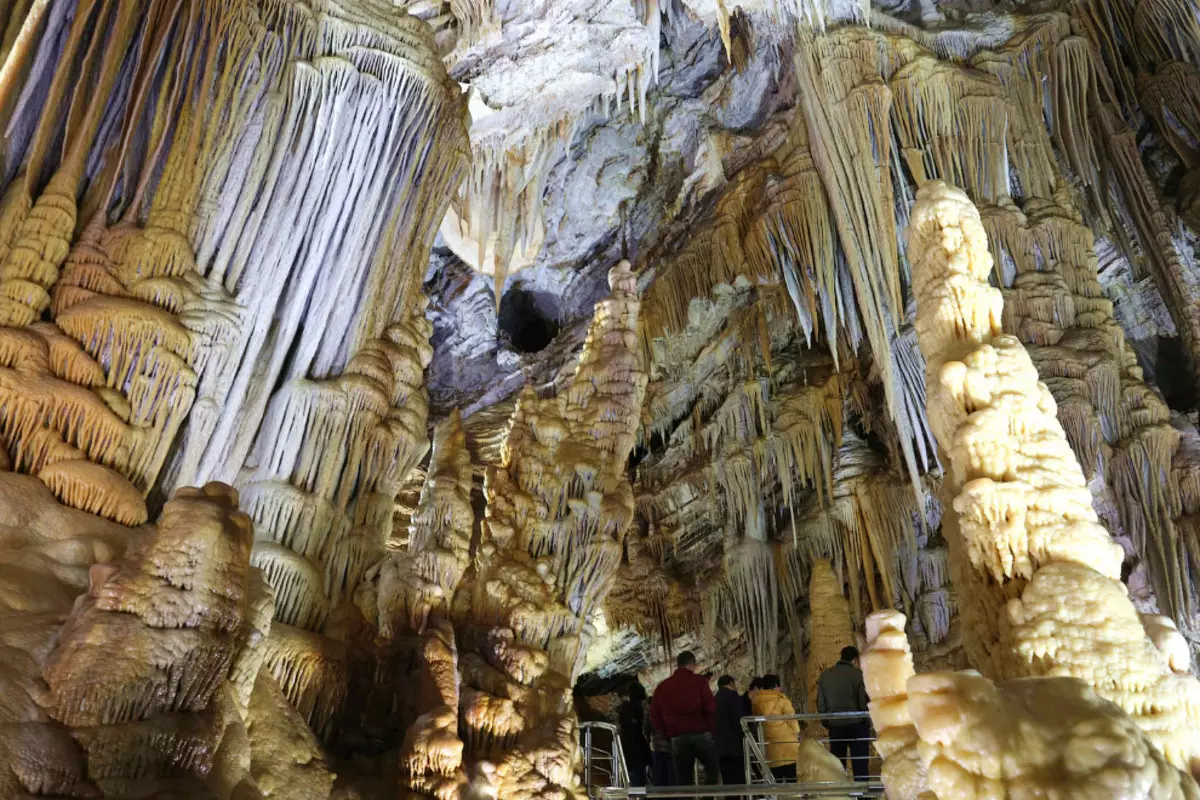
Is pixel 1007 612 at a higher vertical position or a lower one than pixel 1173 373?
lower

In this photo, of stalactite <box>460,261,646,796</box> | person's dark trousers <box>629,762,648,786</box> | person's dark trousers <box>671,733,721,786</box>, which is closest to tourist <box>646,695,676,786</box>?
person's dark trousers <box>671,733,721,786</box>

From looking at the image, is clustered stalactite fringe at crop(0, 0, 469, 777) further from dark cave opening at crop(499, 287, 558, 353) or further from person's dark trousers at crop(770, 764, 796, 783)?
dark cave opening at crop(499, 287, 558, 353)

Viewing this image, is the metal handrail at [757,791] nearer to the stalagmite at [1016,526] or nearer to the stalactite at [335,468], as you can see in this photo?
the stalagmite at [1016,526]

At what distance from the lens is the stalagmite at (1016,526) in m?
3.20

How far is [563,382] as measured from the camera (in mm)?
11000

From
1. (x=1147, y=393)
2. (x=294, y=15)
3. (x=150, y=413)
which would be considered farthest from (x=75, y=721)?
(x=1147, y=393)

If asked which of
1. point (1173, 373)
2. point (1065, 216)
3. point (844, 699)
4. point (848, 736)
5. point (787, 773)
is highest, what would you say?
point (1065, 216)

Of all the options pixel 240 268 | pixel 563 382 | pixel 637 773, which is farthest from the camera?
pixel 563 382

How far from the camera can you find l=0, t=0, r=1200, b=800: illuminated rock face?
337 centimetres

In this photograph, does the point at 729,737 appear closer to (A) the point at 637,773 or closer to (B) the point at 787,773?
(B) the point at 787,773

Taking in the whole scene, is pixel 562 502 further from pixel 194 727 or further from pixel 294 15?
pixel 294 15

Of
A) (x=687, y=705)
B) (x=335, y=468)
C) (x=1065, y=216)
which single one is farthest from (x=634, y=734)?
(x=1065, y=216)

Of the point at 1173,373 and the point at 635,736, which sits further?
the point at 1173,373

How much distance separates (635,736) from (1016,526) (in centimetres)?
462
